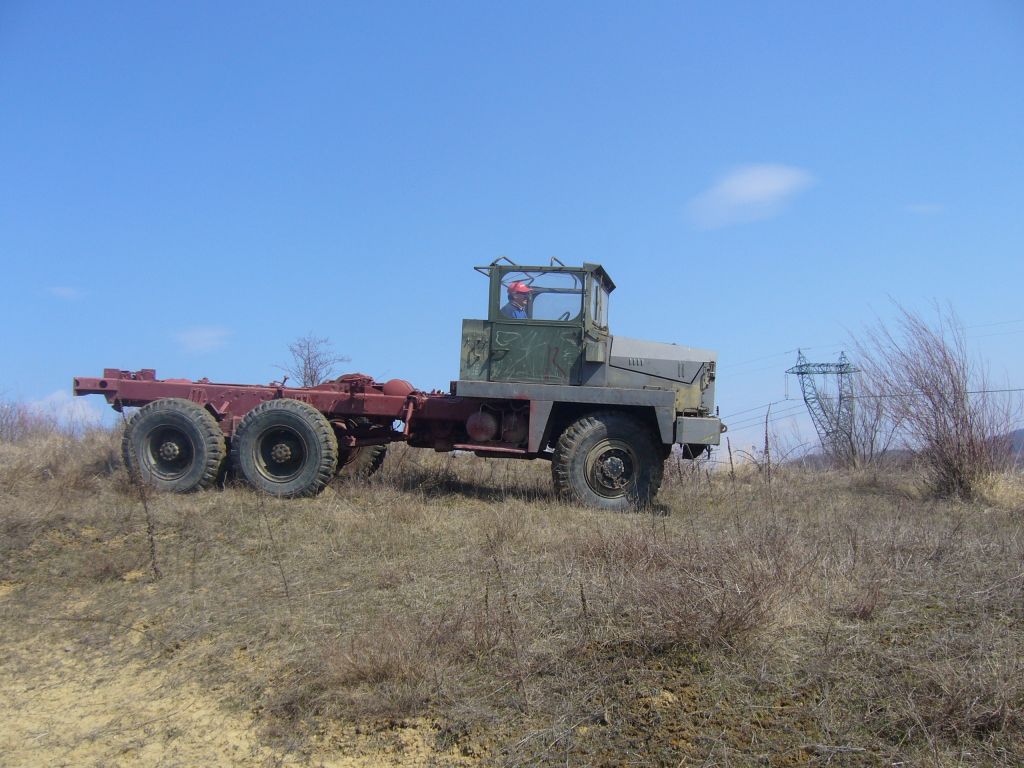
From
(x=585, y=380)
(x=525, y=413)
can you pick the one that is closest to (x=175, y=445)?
(x=525, y=413)

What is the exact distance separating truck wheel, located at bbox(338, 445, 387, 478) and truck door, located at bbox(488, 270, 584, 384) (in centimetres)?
226

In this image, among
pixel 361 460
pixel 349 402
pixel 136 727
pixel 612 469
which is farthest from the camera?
pixel 361 460

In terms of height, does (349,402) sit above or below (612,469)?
above

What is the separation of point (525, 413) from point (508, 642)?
4.70 m

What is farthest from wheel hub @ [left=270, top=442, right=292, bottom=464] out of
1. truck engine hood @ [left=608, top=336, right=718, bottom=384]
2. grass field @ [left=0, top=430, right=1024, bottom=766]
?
truck engine hood @ [left=608, top=336, right=718, bottom=384]

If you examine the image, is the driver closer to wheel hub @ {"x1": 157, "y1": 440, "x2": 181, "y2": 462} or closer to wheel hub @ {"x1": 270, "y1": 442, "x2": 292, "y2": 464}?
wheel hub @ {"x1": 270, "y1": 442, "x2": 292, "y2": 464}

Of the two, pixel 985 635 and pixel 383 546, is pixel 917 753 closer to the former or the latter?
pixel 985 635

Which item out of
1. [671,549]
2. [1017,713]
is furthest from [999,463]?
[1017,713]

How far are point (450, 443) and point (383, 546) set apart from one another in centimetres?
289

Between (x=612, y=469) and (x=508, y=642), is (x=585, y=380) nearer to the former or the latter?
(x=612, y=469)

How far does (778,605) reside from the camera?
4445mm

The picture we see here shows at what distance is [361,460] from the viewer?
10.5 m

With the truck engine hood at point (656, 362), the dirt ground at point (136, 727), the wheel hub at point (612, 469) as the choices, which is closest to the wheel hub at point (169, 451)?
the dirt ground at point (136, 727)

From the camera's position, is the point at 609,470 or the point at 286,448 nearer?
the point at 609,470
